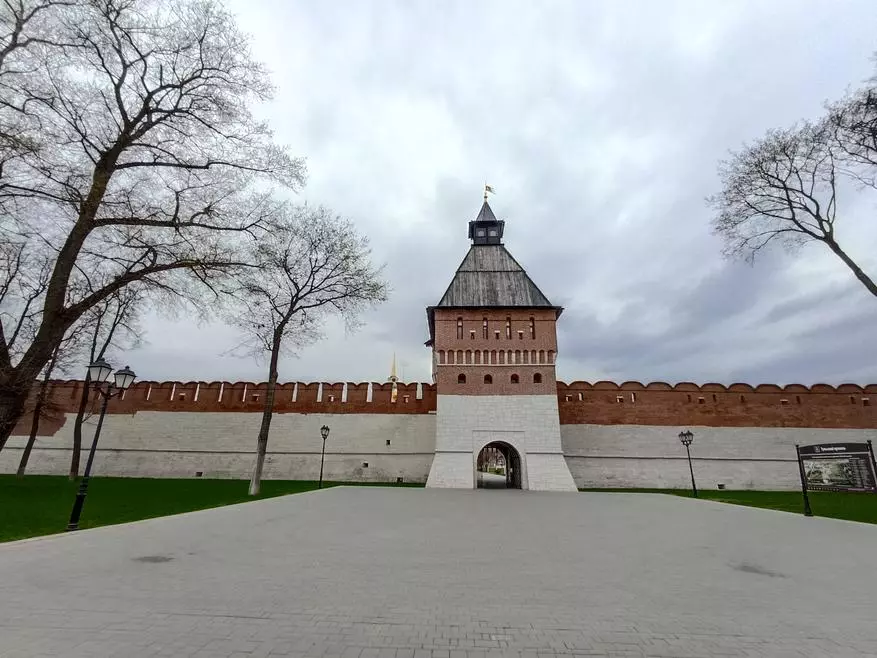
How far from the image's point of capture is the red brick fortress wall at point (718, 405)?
2403 cm

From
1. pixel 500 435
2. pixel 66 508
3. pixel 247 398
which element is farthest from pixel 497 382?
pixel 66 508

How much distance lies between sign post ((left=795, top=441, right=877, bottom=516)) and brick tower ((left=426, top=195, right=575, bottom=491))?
31.4ft

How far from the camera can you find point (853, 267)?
48.0 ft

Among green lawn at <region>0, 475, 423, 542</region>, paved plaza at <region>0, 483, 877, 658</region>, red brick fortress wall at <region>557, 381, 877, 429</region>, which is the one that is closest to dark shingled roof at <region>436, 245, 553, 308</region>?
red brick fortress wall at <region>557, 381, 877, 429</region>

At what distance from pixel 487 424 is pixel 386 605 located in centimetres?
1880

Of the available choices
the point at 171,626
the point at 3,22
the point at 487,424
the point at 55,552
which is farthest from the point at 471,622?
the point at 487,424

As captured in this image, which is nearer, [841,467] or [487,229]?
[841,467]

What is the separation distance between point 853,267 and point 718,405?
1190 centimetres

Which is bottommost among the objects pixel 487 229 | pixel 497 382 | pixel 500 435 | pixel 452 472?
pixel 452 472

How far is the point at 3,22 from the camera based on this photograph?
332 inches

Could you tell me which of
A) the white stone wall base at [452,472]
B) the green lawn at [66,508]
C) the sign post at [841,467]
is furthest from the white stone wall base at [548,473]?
the green lawn at [66,508]

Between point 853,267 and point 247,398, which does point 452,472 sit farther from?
point 853,267

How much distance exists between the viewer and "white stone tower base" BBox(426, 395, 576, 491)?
70.1 ft

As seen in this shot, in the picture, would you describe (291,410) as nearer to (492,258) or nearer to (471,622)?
(492,258)
